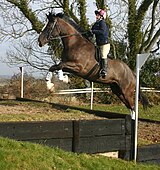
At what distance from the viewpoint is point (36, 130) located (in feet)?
25.1

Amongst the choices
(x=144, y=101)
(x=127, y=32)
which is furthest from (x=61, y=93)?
(x=144, y=101)

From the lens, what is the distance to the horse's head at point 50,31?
10.7 meters

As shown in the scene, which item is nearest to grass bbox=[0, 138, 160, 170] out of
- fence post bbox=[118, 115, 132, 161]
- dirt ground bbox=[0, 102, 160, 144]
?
fence post bbox=[118, 115, 132, 161]

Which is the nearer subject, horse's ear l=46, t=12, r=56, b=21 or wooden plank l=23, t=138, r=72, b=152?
wooden plank l=23, t=138, r=72, b=152

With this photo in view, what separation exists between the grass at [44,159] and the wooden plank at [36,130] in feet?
1.27

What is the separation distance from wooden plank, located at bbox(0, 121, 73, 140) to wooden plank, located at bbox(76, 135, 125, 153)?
34cm

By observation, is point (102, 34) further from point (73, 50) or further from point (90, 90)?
point (90, 90)

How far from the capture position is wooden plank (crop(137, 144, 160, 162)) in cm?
891

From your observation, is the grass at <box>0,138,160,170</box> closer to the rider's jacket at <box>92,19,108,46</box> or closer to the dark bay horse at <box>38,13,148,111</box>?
the dark bay horse at <box>38,13,148,111</box>

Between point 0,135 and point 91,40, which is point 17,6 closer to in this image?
point 91,40

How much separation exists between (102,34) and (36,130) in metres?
4.08

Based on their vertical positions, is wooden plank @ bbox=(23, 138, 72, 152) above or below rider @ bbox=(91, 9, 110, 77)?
below

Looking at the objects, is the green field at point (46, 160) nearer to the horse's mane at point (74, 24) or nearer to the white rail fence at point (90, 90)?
Result: the horse's mane at point (74, 24)

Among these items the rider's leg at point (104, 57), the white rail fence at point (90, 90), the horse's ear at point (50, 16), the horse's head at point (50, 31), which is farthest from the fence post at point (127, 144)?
the white rail fence at point (90, 90)
